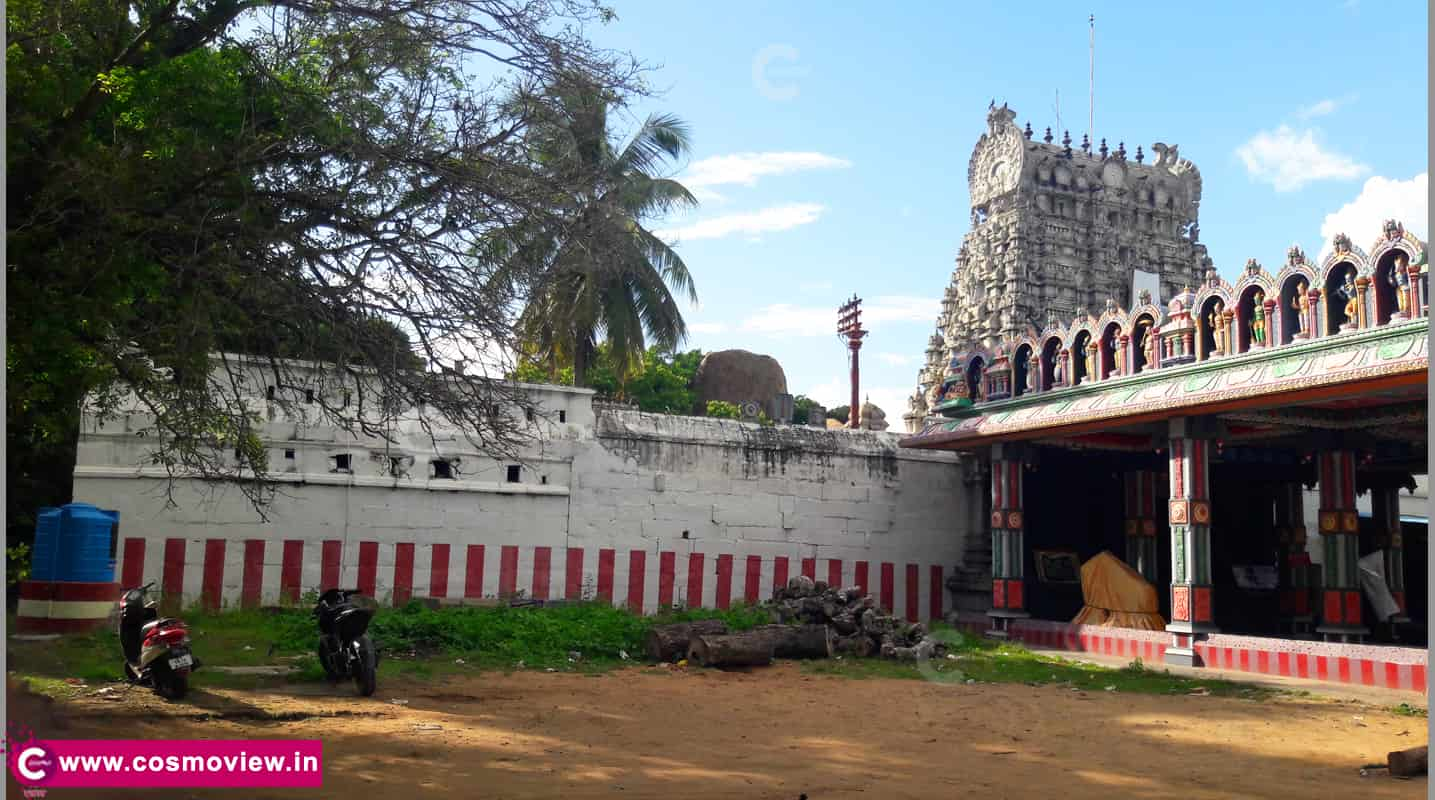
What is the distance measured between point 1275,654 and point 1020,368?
628cm

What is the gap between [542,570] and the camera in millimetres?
17297

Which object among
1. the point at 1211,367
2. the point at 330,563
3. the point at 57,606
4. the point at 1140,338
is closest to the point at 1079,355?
the point at 1140,338

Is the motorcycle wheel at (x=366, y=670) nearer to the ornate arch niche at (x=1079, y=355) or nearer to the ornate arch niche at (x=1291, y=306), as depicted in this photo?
the ornate arch niche at (x=1291, y=306)

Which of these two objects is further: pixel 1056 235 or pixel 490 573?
pixel 1056 235

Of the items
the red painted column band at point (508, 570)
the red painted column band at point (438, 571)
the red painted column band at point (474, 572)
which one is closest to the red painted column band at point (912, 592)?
the red painted column band at point (508, 570)

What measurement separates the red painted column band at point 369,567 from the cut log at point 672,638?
4824 millimetres

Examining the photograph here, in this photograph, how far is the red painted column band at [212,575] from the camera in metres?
15.1

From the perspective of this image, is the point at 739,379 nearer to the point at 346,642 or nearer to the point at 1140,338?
the point at 1140,338

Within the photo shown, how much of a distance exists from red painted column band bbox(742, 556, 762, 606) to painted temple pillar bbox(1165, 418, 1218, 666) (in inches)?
261

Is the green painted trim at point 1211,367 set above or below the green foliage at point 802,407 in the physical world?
below

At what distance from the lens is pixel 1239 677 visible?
13.6 meters

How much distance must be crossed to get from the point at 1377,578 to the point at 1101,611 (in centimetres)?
512

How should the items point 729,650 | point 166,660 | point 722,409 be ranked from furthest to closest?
point 722,409
point 729,650
point 166,660

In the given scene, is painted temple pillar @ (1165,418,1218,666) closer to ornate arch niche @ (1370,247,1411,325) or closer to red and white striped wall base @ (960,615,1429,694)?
red and white striped wall base @ (960,615,1429,694)
